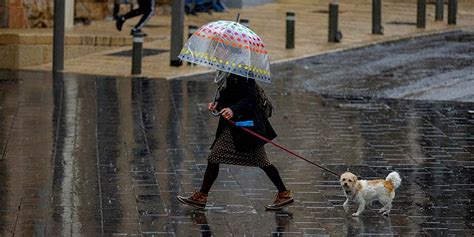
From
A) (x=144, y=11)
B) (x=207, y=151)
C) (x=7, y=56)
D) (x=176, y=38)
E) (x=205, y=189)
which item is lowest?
(x=207, y=151)

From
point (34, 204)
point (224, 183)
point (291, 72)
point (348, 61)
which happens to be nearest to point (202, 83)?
point (291, 72)

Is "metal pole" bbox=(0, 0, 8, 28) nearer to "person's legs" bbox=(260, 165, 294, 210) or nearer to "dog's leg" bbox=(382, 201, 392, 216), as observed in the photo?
"person's legs" bbox=(260, 165, 294, 210)

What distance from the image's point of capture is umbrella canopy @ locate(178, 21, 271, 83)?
10.9 metres

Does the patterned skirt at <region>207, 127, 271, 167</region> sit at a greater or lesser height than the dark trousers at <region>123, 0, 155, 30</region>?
lesser

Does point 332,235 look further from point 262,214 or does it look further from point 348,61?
point 348,61

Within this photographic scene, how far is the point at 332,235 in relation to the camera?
34.2 ft

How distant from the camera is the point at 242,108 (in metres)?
11.1

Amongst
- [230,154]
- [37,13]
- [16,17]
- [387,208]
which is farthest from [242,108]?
[37,13]

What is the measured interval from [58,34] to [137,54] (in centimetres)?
138

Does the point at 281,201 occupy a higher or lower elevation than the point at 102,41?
lower

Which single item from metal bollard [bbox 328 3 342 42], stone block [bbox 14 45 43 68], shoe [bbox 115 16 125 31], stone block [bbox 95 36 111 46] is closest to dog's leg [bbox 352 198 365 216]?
stone block [bbox 14 45 43 68]

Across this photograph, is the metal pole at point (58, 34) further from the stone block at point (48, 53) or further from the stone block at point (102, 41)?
the stone block at point (102, 41)

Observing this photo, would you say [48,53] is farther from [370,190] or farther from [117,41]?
[370,190]

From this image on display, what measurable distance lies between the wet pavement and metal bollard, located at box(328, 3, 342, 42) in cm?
253
